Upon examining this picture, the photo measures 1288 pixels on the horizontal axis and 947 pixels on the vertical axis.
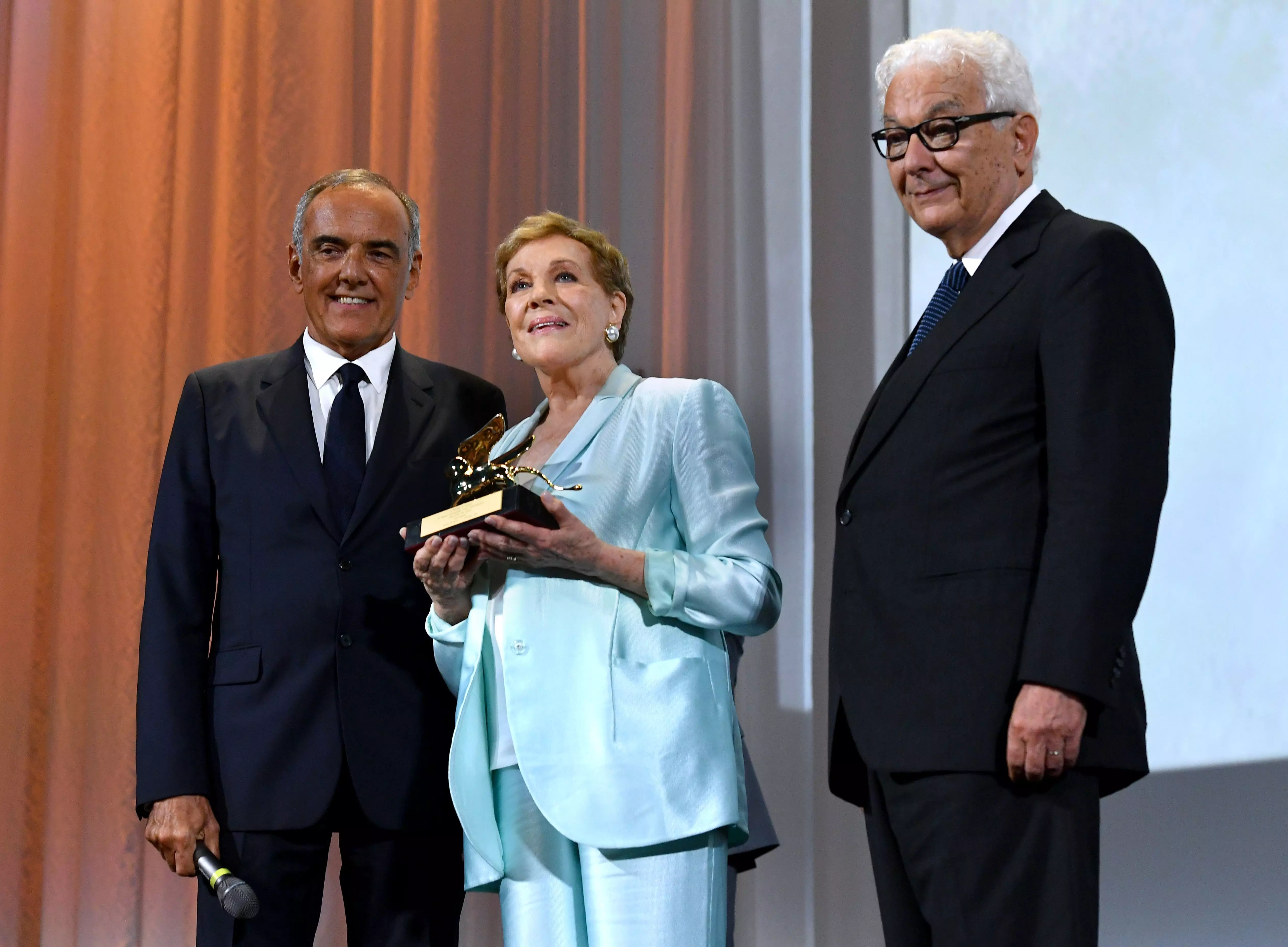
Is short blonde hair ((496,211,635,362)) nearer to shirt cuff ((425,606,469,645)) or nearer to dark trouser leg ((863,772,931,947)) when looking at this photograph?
shirt cuff ((425,606,469,645))

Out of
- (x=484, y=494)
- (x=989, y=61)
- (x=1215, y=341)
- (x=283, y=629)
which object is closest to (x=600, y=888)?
(x=484, y=494)

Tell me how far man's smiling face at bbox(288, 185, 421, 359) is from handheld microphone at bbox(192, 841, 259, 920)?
84 centimetres

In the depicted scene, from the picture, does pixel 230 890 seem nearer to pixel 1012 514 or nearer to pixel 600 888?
pixel 600 888

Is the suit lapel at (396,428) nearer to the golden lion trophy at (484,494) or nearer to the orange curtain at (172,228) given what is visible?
the golden lion trophy at (484,494)

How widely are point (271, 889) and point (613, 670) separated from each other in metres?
0.62

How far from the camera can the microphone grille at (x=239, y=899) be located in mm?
1680

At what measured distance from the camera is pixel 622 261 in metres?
2.10

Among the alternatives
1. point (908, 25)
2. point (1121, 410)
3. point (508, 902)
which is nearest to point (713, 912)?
point (508, 902)

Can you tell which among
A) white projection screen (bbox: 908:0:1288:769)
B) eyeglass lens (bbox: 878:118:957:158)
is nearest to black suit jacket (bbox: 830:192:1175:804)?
eyeglass lens (bbox: 878:118:957:158)

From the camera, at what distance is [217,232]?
3031 millimetres

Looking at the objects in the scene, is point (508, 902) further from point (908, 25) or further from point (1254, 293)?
point (908, 25)

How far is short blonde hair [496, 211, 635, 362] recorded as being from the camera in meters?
2.02

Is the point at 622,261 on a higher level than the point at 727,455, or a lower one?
higher

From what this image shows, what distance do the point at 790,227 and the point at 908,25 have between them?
579 millimetres
